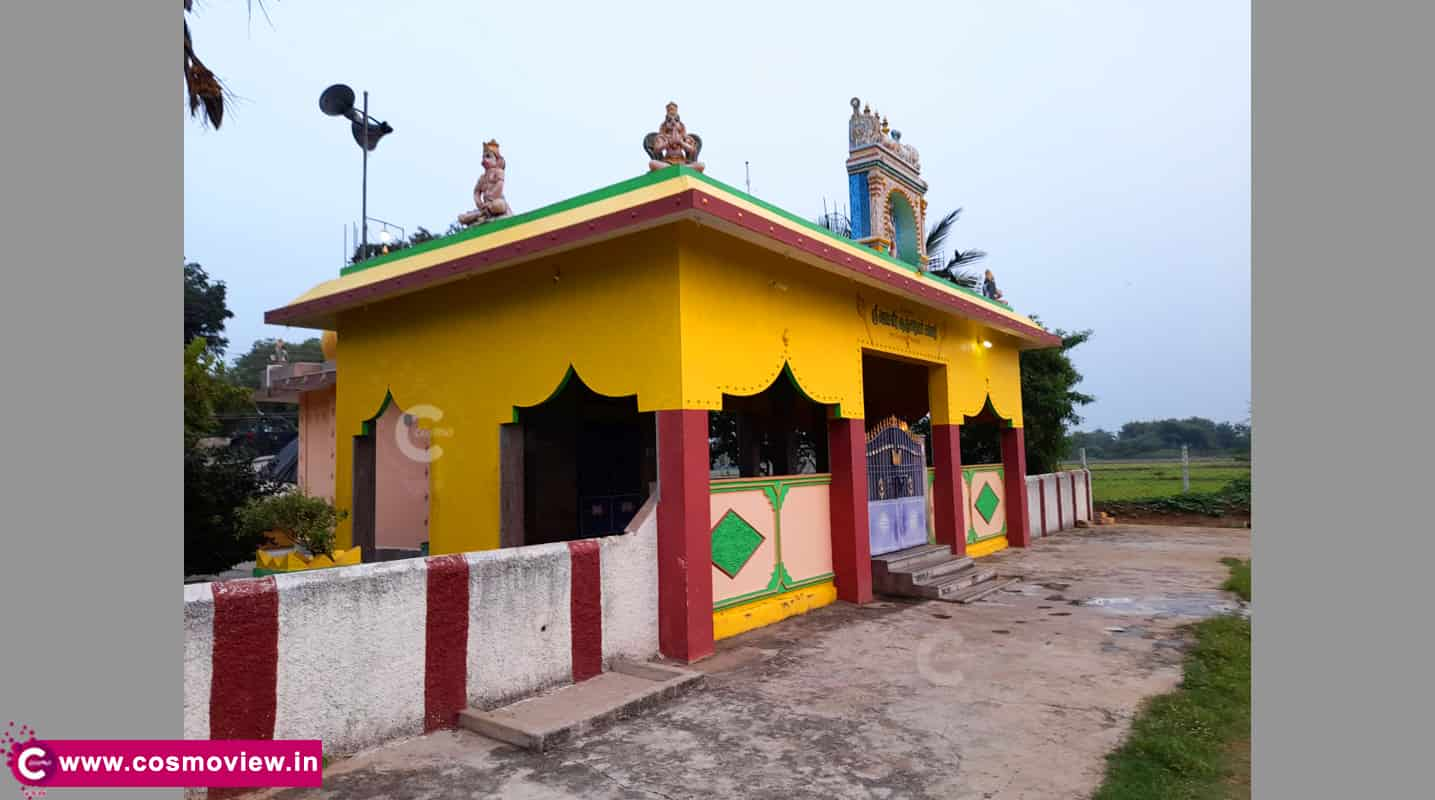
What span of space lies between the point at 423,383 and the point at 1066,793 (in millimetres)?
7486

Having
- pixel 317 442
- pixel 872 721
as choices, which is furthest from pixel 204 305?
pixel 872 721

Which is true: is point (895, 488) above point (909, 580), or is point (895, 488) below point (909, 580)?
above

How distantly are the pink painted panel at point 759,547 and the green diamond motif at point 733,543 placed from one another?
0.04 m

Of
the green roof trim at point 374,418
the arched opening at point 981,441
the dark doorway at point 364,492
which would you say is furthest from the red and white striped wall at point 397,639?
the arched opening at point 981,441

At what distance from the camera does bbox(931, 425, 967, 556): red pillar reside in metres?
11.9

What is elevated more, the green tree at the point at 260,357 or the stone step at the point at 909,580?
the green tree at the point at 260,357

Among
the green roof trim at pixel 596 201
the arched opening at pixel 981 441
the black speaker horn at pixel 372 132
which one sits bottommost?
the arched opening at pixel 981 441

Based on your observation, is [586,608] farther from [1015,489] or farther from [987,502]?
[1015,489]

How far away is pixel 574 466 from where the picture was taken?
10.5m

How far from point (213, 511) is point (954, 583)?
969 centimetres

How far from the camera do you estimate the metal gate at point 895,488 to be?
396 inches

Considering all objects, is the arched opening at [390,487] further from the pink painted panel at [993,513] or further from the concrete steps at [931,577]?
the pink painted panel at [993,513]

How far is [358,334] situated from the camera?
9.95 m
